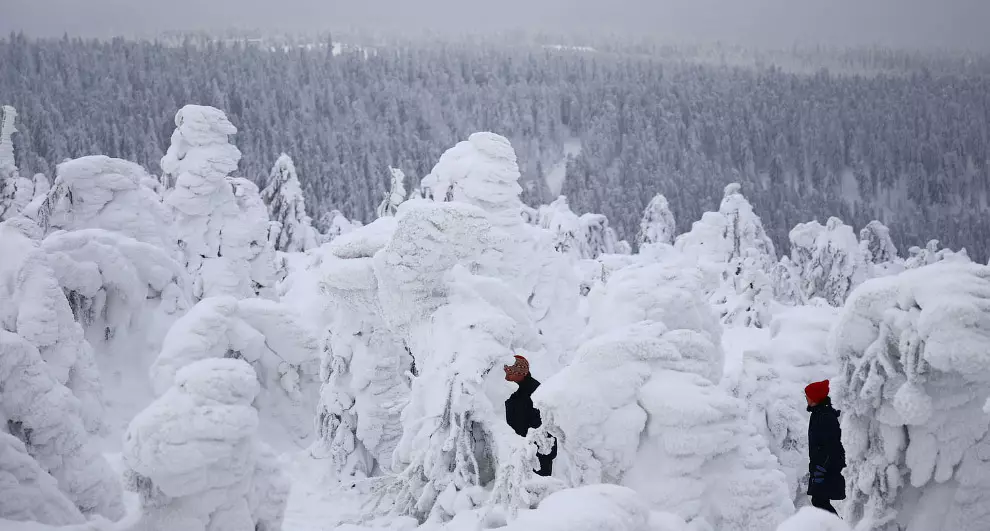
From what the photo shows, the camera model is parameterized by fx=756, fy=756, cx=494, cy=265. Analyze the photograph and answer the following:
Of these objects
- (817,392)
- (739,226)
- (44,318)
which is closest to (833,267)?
(739,226)

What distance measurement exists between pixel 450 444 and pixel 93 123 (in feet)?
264

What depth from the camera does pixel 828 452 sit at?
611cm

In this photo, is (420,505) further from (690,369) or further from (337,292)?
(337,292)

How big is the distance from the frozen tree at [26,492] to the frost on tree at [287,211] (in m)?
31.0

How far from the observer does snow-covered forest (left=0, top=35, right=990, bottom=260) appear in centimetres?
7781

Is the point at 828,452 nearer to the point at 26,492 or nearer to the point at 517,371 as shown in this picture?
the point at 517,371

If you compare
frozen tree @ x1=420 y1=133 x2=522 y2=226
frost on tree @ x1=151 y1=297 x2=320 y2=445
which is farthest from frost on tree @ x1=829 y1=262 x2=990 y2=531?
frozen tree @ x1=420 y1=133 x2=522 y2=226

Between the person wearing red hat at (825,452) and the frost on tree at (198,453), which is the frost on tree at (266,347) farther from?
the person wearing red hat at (825,452)

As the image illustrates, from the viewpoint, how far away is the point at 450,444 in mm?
7066

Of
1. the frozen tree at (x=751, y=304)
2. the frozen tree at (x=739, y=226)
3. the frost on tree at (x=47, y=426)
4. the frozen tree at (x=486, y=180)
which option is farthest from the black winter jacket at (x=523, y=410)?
the frozen tree at (x=739, y=226)

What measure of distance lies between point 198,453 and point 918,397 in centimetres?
469

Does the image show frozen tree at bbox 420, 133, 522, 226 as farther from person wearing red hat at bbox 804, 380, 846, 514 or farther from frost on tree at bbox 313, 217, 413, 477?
person wearing red hat at bbox 804, 380, 846, 514

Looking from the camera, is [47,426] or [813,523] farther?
[47,426]

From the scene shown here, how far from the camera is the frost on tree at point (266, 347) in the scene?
1104 cm
